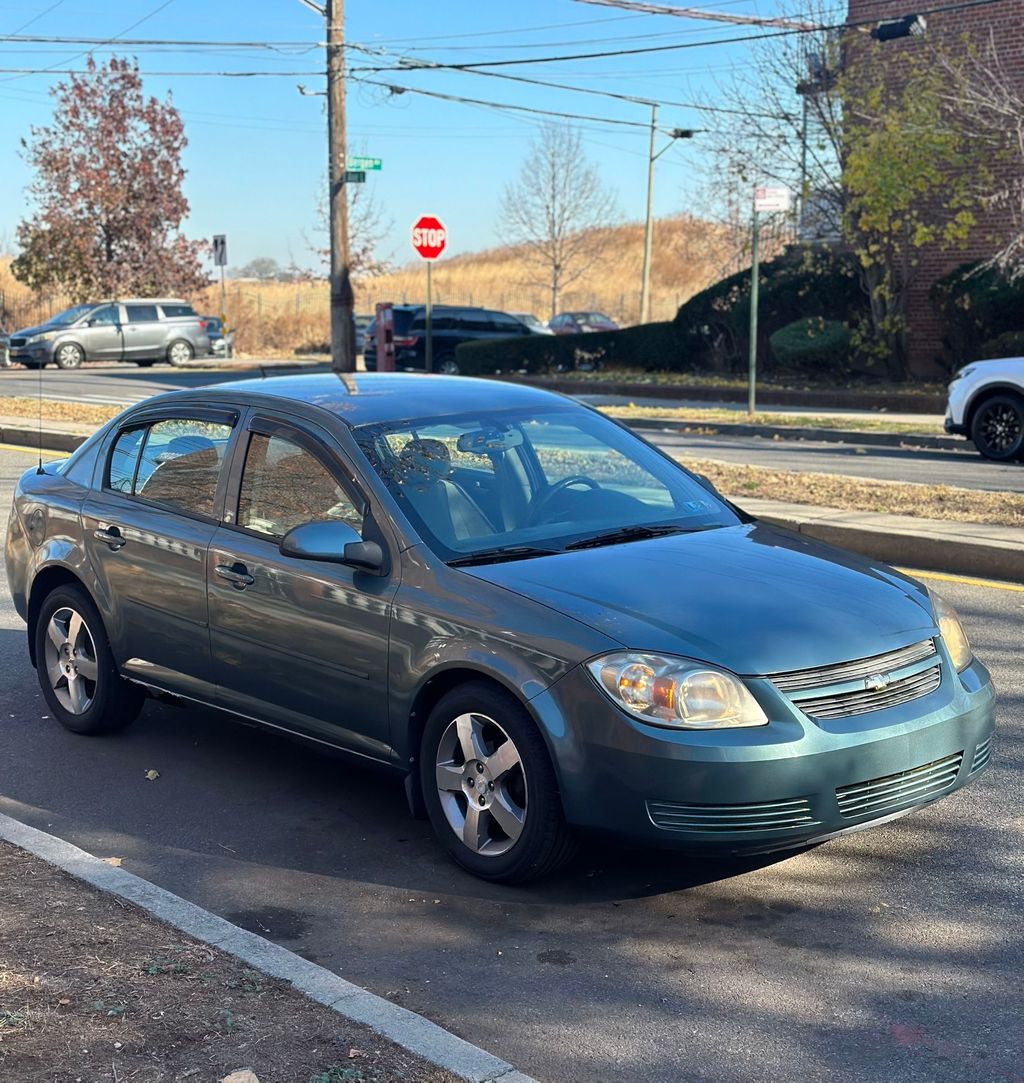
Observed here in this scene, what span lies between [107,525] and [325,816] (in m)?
1.65

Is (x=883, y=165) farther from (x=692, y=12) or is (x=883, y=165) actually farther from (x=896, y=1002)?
(x=896, y=1002)

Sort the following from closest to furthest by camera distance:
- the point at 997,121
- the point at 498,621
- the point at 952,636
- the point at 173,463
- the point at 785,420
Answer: the point at 498,621, the point at 952,636, the point at 173,463, the point at 785,420, the point at 997,121

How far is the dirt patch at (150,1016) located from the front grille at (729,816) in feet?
3.76

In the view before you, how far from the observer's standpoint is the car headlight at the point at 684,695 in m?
4.19

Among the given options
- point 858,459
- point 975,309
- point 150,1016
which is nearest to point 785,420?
point 858,459

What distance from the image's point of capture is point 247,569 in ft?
17.7

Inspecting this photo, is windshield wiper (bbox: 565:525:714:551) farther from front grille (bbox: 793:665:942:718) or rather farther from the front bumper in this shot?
front grille (bbox: 793:665:942:718)

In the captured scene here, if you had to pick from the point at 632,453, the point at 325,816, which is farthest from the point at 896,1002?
the point at 632,453

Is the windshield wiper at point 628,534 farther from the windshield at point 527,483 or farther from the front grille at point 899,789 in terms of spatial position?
the front grille at point 899,789

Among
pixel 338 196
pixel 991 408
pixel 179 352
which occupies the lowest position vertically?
pixel 991 408

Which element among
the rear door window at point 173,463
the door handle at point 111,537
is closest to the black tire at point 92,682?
the door handle at point 111,537

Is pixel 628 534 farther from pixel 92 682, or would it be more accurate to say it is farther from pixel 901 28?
pixel 901 28

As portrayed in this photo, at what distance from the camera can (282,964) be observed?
380 centimetres

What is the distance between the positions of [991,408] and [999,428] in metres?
0.23
